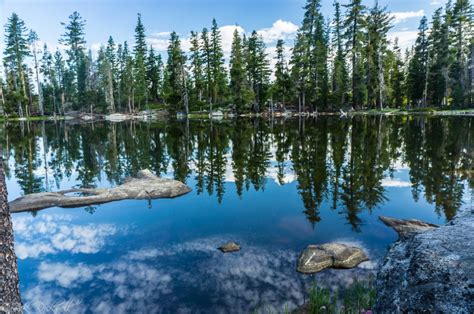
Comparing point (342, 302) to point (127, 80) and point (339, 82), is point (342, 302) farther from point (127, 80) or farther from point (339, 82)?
point (127, 80)

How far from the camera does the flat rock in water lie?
826 cm

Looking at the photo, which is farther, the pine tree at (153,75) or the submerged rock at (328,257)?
the pine tree at (153,75)

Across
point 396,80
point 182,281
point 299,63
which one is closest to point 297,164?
point 182,281

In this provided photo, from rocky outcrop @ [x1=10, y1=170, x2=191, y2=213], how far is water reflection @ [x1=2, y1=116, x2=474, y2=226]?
57.9 inches

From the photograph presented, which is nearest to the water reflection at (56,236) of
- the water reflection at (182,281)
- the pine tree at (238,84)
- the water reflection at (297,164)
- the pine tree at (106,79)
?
the water reflection at (182,281)

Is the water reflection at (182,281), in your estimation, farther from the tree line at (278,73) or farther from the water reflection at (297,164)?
the tree line at (278,73)

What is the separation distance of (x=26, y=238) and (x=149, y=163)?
10784 mm

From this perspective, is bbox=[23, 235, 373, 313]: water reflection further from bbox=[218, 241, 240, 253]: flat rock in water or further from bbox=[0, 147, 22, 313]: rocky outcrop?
bbox=[0, 147, 22, 313]: rocky outcrop

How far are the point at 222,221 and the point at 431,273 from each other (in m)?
8.17

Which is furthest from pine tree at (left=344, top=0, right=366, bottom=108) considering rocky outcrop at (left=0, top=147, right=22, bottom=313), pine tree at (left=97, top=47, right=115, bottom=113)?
rocky outcrop at (left=0, top=147, right=22, bottom=313)

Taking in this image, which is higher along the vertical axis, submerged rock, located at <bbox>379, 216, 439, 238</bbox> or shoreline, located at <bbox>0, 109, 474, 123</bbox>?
shoreline, located at <bbox>0, 109, 474, 123</bbox>

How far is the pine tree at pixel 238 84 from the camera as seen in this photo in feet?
198

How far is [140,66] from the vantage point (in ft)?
232

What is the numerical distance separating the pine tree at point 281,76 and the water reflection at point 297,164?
35.6 m
